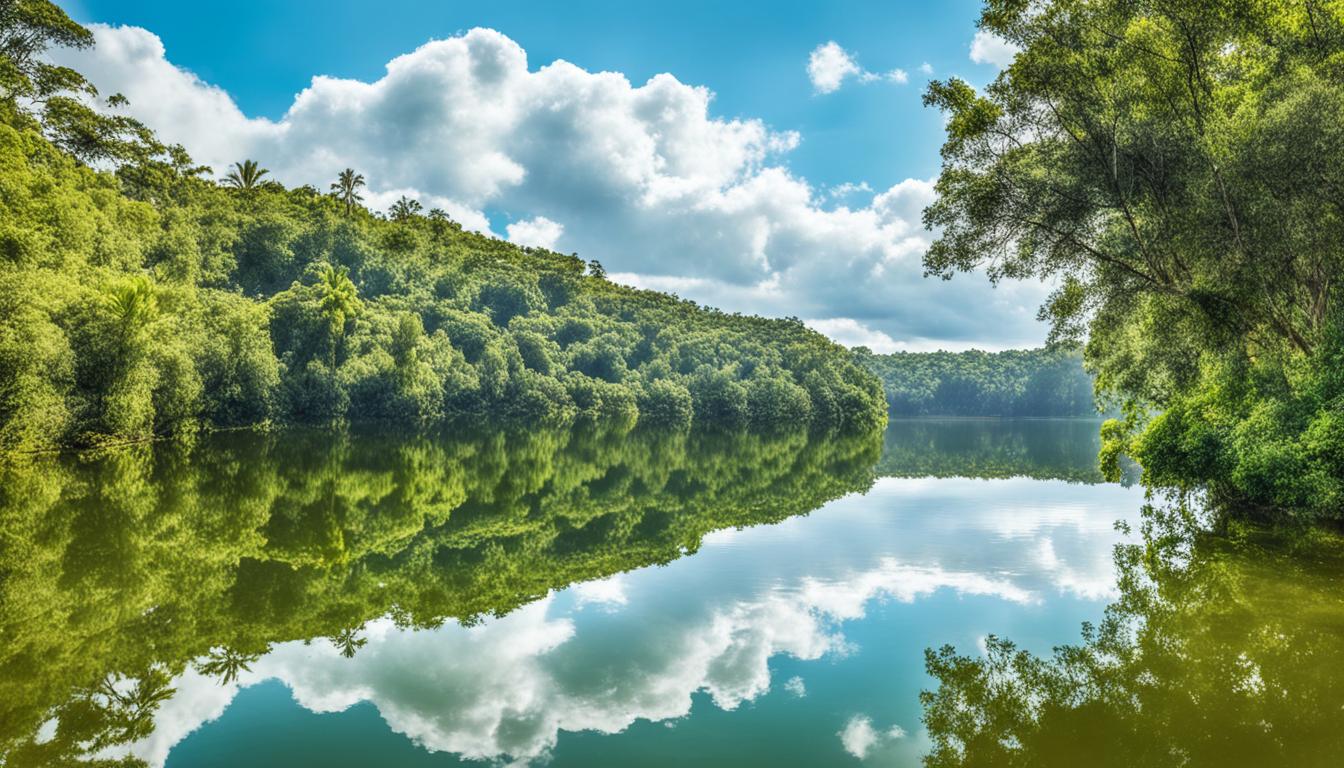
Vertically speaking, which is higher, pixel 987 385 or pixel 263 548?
pixel 987 385

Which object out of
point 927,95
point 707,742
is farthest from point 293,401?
point 707,742

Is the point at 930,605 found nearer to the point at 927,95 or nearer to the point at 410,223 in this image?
the point at 927,95

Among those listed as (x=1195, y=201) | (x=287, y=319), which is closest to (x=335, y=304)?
(x=287, y=319)

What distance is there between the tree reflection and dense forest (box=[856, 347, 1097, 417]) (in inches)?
5555

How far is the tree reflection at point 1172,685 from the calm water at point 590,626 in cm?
5

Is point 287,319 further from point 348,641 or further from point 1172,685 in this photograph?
point 1172,685

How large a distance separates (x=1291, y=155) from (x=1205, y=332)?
139 inches

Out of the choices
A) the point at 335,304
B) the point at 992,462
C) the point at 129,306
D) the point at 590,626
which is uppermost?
the point at 335,304

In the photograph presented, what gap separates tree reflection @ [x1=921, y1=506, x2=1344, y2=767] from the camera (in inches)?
239

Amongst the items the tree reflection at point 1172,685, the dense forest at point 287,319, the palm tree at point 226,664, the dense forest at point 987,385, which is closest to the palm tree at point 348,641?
the palm tree at point 226,664

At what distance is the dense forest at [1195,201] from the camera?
12133 mm

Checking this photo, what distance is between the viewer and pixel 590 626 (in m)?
9.74

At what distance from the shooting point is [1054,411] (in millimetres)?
157375

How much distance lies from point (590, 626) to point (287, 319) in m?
57.8
